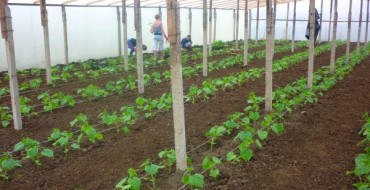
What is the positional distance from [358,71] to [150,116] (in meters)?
7.22

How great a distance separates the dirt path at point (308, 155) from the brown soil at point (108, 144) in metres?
1.06

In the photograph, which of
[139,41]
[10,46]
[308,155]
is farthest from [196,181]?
[139,41]

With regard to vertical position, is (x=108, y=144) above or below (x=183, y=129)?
below

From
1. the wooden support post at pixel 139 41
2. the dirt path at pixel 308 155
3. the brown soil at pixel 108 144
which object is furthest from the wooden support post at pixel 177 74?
the wooden support post at pixel 139 41

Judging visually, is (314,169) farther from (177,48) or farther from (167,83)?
(167,83)

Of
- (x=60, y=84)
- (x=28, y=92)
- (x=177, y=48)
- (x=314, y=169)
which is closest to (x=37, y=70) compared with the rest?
(x=60, y=84)

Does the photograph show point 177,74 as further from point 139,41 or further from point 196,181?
point 139,41

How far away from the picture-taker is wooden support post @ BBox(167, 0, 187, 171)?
3.74m

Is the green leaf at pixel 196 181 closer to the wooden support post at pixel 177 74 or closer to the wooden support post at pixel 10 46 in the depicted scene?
the wooden support post at pixel 177 74

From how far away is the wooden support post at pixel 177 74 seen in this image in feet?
12.3

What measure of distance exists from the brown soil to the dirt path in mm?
1060

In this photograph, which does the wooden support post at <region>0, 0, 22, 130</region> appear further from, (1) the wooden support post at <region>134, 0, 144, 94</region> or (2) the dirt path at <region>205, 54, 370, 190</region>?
(2) the dirt path at <region>205, 54, 370, 190</region>

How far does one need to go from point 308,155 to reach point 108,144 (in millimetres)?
2626

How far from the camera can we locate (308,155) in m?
4.45
